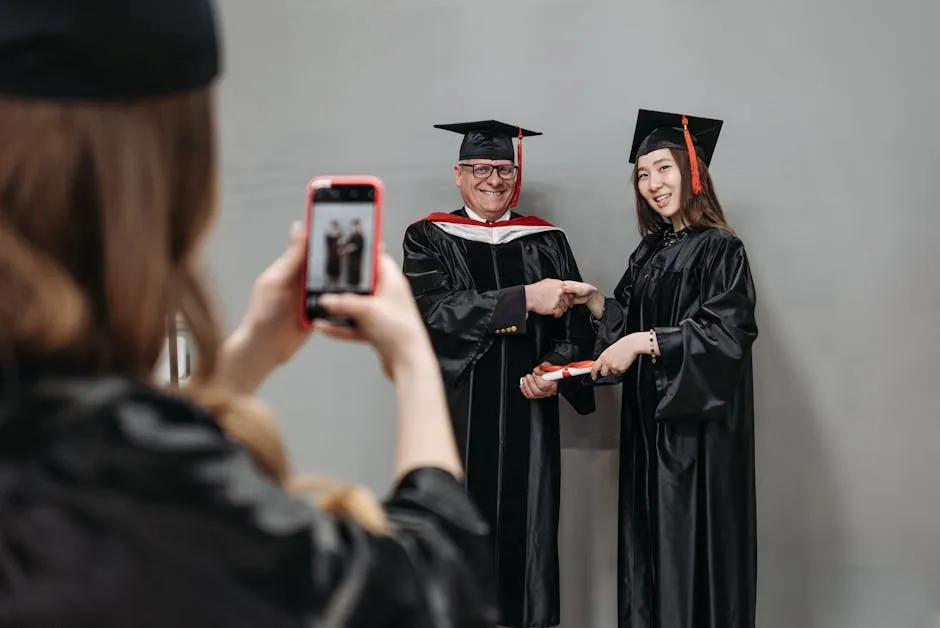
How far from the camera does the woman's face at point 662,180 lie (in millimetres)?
2601

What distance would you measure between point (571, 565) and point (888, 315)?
4.82 ft

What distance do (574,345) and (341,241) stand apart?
2.08 meters

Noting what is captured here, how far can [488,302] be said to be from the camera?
107 inches

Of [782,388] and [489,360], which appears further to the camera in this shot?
[782,388]

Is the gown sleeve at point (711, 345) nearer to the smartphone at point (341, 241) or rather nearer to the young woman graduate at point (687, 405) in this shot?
the young woman graduate at point (687, 405)

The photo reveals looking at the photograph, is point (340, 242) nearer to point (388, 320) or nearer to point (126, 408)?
point (388, 320)

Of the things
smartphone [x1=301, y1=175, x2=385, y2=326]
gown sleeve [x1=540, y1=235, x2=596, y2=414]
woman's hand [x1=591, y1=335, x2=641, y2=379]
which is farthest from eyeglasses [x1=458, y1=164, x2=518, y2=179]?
smartphone [x1=301, y1=175, x2=385, y2=326]

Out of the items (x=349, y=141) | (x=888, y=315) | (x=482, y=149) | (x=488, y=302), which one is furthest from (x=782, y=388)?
(x=349, y=141)

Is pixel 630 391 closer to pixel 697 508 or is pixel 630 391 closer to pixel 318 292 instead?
pixel 697 508

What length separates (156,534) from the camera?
1.58 ft

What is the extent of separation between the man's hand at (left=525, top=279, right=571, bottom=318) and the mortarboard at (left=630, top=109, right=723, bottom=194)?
1.64ft

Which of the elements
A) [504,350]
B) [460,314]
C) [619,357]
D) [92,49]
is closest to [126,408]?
[92,49]

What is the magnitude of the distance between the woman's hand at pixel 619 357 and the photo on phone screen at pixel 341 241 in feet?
5.65

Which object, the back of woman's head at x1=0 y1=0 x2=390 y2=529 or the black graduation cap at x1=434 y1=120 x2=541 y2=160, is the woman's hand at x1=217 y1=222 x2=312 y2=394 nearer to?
the back of woman's head at x1=0 y1=0 x2=390 y2=529
